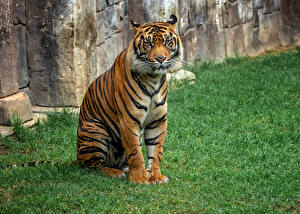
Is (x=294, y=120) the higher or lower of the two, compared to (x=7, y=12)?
lower

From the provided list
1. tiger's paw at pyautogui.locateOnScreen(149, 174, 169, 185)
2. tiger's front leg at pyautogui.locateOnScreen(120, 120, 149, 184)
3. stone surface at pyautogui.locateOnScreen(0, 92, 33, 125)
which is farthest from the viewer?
stone surface at pyautogui.locateOnScreen(0, 92, 33, 125)

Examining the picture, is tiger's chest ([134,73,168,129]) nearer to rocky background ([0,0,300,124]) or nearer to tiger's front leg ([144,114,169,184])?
tiger's front leg ([144,114,169,184])

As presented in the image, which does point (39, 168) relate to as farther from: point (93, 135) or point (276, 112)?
point (276, 112)

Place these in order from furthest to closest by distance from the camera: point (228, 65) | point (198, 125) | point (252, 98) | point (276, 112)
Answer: point (228, 65), point (252, 98), point (276, 112), point (198, 125)

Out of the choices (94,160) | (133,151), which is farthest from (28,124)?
(133,151)

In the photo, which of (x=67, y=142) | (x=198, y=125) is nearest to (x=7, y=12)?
(x=67, y=142)

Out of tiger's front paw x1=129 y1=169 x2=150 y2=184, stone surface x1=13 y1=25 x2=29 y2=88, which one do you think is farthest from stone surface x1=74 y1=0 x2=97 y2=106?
tiger's front paw x1=129 y1=169 x2=150 y2=184

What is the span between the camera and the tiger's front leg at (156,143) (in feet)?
15.7

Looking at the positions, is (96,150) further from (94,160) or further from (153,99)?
(153,99)

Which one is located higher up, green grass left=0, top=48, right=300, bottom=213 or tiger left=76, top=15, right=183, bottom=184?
tiger left=76, top=15, right=183, bottom=184

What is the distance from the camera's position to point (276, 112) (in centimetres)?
737

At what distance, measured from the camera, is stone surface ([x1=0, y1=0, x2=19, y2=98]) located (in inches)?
240

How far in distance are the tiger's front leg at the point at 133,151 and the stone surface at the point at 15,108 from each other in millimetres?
2136

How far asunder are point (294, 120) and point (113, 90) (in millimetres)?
3126
